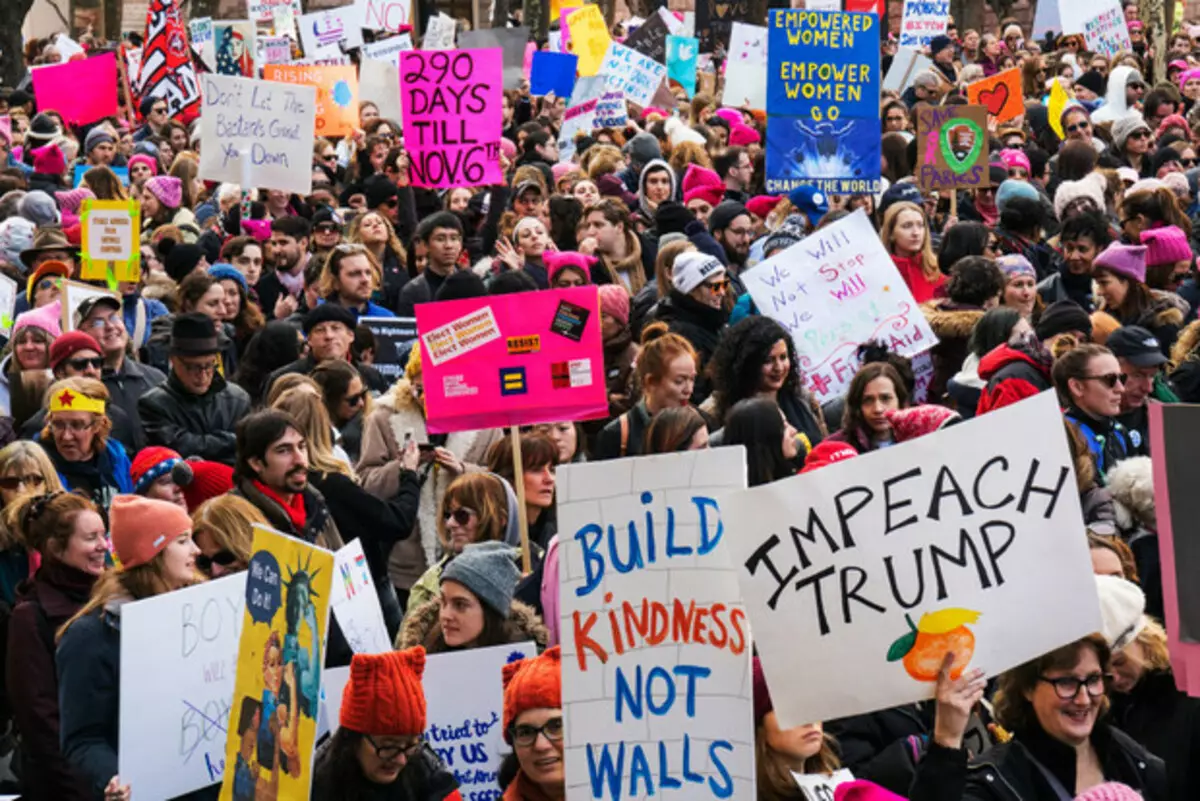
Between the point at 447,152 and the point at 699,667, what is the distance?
8599 mm

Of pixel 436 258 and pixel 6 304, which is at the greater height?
pixel 436 258

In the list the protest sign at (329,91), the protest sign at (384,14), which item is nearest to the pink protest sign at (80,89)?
the protest sign at (329,91)

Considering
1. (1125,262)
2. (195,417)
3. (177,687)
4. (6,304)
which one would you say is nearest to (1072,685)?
(177,687)

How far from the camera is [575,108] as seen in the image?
1822 centimetres

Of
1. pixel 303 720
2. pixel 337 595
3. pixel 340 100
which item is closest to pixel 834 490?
pixel 303 720

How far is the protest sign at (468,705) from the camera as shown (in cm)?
551

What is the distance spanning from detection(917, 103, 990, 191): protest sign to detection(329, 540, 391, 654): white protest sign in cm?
772

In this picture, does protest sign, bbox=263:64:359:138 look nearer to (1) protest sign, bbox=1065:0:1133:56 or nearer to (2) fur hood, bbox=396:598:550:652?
(1) protest sign, bbox=1065:0:1133:56

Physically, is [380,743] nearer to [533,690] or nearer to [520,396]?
[533,690]

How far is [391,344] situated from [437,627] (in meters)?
4.48

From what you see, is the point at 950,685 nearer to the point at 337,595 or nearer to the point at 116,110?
the point at 337,595

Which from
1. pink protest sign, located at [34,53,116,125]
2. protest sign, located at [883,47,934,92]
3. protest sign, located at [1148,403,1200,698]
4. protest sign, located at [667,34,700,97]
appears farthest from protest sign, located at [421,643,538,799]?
protest sign, located at [667,34,700,97]

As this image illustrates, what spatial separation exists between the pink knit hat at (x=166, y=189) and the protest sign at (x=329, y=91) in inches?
171

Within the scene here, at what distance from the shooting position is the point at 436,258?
11211mm
